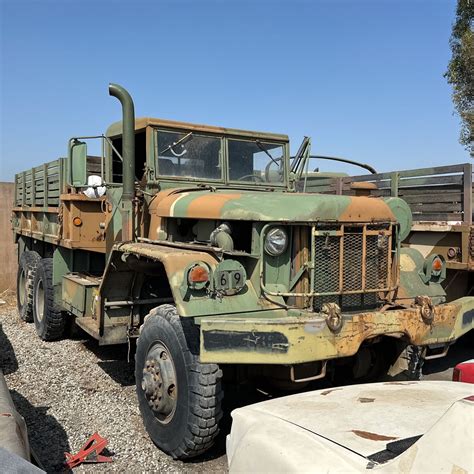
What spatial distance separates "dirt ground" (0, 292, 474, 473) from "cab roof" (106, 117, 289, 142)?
2537 mm

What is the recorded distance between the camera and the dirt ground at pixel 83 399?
355 centimetres

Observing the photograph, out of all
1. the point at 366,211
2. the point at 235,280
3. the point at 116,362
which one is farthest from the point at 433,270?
the point at 116,362

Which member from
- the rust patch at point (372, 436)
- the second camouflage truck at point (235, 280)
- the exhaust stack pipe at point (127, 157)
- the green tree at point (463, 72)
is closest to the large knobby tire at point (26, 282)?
the second camouflage truck at point (235, 280)

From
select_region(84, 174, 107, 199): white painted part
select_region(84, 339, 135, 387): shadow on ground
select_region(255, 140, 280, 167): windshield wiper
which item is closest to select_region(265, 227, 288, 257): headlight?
select_region(255, 140, 280, 167): windshield wiper

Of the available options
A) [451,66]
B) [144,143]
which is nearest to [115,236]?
[144,143]

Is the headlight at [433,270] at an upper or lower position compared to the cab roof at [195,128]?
lower

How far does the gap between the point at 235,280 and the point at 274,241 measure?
42 cm

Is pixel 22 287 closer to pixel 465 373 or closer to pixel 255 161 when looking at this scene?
pixel 255 161

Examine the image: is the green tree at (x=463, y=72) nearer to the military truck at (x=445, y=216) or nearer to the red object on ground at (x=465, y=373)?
the military truck at (x=445, y=216)

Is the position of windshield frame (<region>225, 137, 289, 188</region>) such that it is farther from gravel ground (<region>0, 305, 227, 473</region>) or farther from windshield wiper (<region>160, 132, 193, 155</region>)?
gravel ground (<region>0, 305, 227, 473</region>)

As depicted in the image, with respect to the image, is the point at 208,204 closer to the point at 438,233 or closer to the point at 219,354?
the point at 219,354

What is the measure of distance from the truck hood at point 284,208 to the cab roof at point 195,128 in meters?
1.03

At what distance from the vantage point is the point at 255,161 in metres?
5.35

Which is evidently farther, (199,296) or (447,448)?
(199,296)
